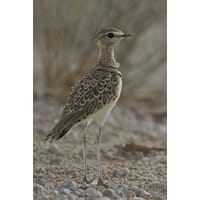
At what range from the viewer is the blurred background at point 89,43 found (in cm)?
294

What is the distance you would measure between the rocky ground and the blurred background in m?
0.15

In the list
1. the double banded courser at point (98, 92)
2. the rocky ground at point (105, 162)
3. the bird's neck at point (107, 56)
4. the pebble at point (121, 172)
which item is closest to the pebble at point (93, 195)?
the rocky ground at point (105, 162)

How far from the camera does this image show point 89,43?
9.88ft

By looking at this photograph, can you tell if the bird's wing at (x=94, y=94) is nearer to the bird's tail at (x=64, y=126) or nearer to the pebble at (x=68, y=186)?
the bird's tail at (x=64, y=126)

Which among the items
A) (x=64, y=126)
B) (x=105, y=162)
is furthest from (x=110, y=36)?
(x=105, y=162)

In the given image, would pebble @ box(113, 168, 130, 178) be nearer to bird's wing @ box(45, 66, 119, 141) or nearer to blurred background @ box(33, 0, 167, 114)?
bird's wing @ box(45, 66, 119, 141)

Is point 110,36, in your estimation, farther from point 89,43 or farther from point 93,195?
point 93,195

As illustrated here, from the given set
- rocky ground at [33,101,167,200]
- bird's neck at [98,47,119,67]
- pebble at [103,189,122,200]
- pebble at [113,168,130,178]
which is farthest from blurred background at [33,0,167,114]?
pebble at [103,189,122,200]

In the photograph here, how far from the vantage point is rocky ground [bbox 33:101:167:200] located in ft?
8.59

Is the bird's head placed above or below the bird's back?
above

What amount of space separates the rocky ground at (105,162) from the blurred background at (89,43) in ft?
0.49
